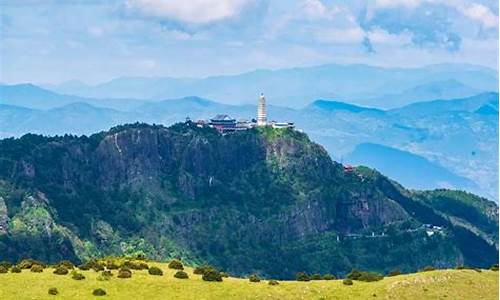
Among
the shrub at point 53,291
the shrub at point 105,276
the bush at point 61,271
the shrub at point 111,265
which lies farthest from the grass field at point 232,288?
the shrub at point 111,265

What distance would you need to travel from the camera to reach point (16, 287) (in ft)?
368

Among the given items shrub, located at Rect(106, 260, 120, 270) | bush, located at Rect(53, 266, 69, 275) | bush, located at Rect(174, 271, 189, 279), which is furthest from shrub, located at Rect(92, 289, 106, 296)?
shrub, located at Rect(106, 260, 120, 270)

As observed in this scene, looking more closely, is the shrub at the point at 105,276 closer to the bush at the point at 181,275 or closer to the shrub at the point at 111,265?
the shrub at the point at 111,265

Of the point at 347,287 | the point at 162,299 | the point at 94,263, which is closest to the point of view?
the point at 162,299

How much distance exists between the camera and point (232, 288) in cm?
11531

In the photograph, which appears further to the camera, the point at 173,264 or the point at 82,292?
the point at 173,264

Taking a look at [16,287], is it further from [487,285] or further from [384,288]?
[487,285]

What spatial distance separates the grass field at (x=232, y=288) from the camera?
111 m

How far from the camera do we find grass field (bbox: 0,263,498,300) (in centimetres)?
11119

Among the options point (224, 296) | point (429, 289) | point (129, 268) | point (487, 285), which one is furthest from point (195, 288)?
point (487, 285)

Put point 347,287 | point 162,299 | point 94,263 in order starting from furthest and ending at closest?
1. point 94,263
2. point 347,287
3. point 162,299

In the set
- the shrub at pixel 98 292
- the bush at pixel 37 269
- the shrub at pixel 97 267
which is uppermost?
the shrub at pixel 97 267

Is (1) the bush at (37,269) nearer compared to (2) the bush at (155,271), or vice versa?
(2) the bush at (155,271)

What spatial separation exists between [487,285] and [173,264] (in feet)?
142
